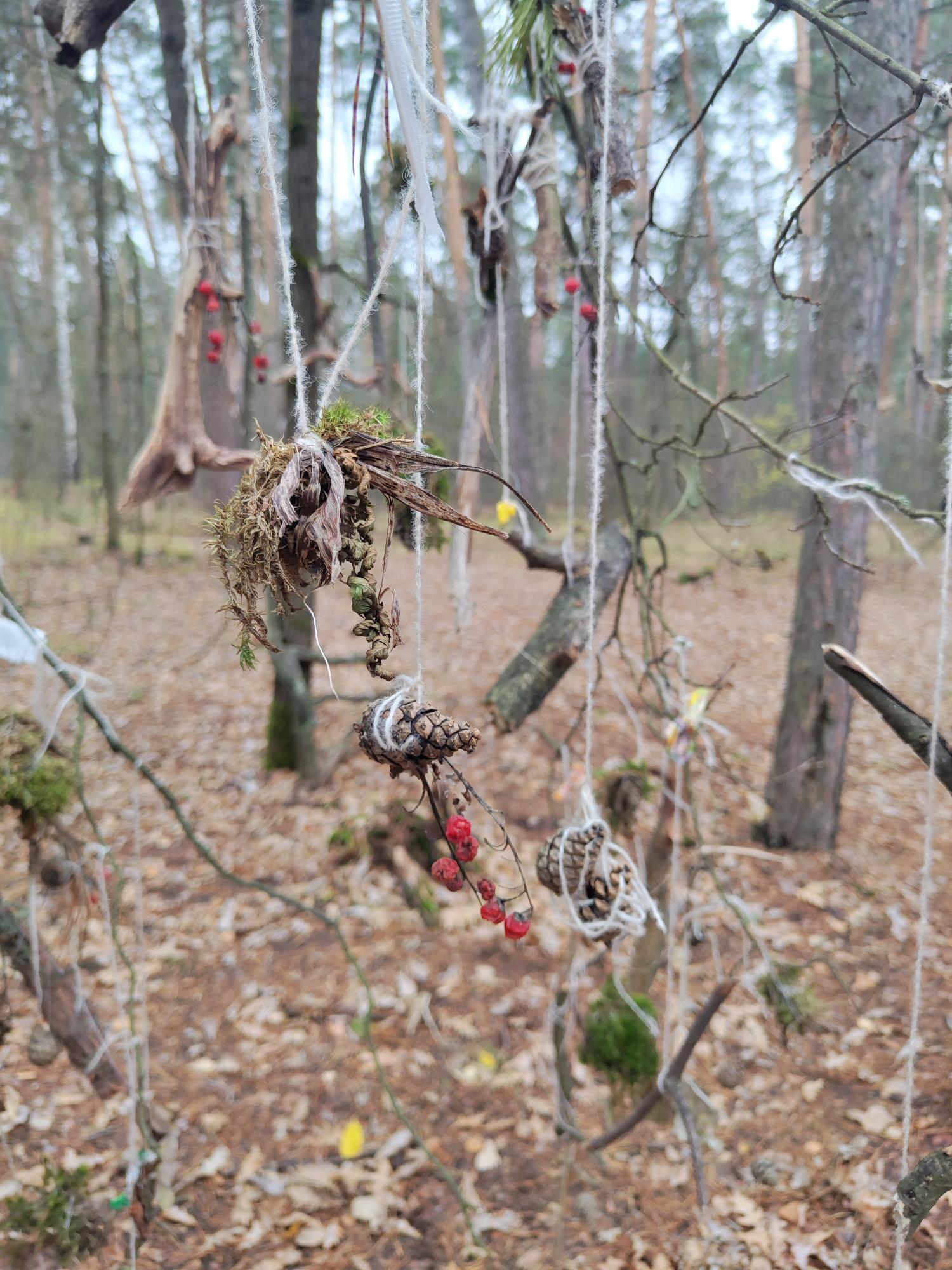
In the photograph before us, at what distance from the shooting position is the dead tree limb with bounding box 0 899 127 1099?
184 cm

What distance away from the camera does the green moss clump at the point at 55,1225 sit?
74.5 inches

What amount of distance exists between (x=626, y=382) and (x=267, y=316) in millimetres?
5450

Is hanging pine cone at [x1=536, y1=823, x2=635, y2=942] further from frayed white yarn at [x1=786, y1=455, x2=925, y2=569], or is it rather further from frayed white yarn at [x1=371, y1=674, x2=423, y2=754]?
frayed white yarn at [x1=786, y1=455, x2=925, y2=569]

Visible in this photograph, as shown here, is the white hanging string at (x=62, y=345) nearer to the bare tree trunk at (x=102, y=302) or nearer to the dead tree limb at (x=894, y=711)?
the bare tree trunk at (x=102, y=302)

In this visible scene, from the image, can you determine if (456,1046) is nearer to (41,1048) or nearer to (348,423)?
(41,1048)

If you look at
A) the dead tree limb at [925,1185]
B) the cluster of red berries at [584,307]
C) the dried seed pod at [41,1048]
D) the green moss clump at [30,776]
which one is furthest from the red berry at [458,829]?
the dried seed pod at [41,1048]

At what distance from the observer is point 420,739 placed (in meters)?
0.99

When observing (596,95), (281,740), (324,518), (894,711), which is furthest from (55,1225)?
(596,95)

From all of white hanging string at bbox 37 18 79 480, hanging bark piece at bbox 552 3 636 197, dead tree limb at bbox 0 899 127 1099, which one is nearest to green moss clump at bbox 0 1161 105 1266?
dead tree limb at bbox 0 899 127 1099

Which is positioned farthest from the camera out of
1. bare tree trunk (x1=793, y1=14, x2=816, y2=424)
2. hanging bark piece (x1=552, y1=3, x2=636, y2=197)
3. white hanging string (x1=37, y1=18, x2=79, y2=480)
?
white hanging string (x1=37, y1=18, x2=79, y2=480)

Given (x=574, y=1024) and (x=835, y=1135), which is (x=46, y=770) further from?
(x=835, y=1135)

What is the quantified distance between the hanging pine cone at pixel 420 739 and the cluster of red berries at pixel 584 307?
5.09 feet

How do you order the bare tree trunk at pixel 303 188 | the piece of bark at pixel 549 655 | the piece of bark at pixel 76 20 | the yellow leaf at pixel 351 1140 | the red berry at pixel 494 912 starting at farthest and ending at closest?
the piece of bark at pixel 549 655, the bare tree trunk at pixel 303 188, the yellow leaf at pixel 351 1140, the piece of bark at pixel 76 20, the red berry at pixel 494 912

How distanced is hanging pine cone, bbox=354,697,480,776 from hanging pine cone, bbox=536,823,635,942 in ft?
1.89
